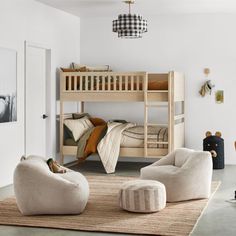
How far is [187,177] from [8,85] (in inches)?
104

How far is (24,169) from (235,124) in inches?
187

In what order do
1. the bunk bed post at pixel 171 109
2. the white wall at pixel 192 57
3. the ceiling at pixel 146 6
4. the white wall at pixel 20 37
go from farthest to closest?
1. the white wall at pixel 192 57
2. the bunk bed post at pixel 171 109
3. the ceiling at pixel 146 6
4. the white wall at pixel 20 37

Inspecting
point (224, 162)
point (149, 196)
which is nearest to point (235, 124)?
point (224, 162)

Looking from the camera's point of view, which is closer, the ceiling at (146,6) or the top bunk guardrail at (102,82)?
the ceiling at (146,6)

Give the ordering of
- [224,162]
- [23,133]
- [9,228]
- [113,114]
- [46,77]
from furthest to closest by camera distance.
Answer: [113,114] < [224,162] < [46,77] < [23,133] < [9,228]

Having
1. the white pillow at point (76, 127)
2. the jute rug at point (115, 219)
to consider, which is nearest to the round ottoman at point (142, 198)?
the jute rug at point (115, 219)

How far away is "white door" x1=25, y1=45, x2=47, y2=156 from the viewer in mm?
7611

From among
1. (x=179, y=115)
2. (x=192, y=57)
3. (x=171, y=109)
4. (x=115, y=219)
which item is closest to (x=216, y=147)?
(x=179, y=115)

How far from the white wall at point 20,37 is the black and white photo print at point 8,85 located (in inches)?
3.8

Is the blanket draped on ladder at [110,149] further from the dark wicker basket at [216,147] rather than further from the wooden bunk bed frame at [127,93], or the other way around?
the dark wicker basket at [216,147]

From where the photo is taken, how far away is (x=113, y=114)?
31.1 ft

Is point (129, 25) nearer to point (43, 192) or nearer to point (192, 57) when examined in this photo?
point (192, 57)

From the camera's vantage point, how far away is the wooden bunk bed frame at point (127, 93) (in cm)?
804

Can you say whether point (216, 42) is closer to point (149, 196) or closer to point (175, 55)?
point (175, 55)
